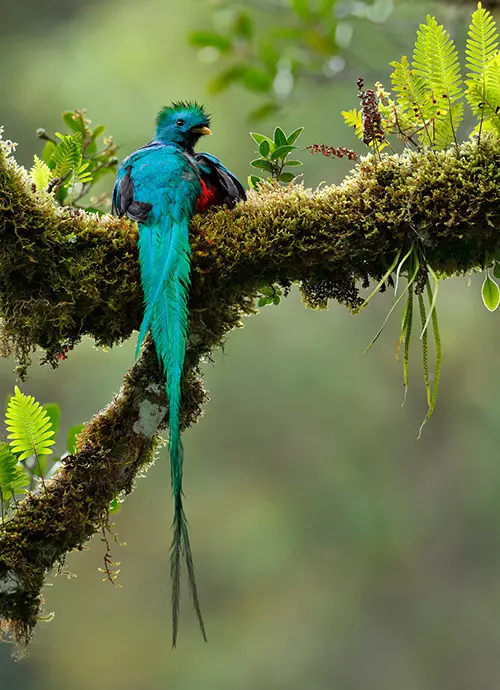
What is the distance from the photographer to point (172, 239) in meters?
2.13

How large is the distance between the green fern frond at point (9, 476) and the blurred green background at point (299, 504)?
212 inches

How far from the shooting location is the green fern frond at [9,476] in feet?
7.19

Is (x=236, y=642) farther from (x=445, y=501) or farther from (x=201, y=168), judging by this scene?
(x=201, y=168)

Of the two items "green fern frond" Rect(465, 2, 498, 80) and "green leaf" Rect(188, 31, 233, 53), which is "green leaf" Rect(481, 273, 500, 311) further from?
"green leaf" Rect(188, 31, 233, 53)

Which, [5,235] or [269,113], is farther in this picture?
[269,113]

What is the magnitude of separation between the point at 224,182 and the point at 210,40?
125 centimetres

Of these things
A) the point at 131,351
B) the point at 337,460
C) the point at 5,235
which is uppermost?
the point at 337,460

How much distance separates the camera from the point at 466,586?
31.5 feet

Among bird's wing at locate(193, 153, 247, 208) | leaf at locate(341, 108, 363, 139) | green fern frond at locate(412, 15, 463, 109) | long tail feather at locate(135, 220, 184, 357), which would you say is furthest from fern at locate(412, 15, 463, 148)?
long tail feather at locate(135, 220, 184, 357)

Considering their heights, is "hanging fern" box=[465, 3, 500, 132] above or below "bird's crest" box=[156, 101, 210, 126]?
below

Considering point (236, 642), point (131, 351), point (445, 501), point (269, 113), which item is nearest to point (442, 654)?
point (445, 501)

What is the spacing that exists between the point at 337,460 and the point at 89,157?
6716mm

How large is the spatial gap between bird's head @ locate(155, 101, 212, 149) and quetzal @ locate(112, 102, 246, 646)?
41 centimetres

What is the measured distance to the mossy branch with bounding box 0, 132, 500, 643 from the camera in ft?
6.77
